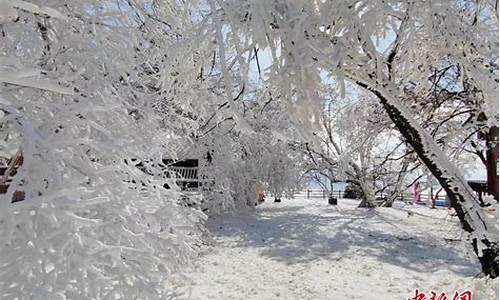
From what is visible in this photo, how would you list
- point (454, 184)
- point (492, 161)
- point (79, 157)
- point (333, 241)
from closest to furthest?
point (79, 157) < point (454, 184) < point (492, 161) < point (333, 241)

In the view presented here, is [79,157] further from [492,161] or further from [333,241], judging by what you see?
[333,241]

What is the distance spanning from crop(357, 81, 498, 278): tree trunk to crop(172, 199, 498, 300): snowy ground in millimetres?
343

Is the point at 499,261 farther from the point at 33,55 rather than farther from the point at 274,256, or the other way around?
the point at 274,256

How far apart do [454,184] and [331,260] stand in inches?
166

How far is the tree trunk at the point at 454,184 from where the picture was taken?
3250mm

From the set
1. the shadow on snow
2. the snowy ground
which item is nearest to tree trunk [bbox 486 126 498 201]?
the snowy ground

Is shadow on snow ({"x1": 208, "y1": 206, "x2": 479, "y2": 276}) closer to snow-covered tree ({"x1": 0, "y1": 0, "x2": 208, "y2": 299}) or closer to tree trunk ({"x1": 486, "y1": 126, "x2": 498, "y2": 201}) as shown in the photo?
tree trunk ({"x1": 486, "y1": 126, "x2": 498, "y2": 201})

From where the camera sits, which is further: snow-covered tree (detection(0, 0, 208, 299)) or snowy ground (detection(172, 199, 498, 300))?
snowy ground (detection(172, 199, 498, 300))

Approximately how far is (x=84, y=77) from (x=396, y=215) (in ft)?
36.1

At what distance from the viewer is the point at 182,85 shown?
3449 millimetres

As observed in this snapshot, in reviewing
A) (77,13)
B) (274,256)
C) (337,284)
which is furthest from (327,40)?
(274,256)

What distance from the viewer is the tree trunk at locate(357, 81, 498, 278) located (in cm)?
325

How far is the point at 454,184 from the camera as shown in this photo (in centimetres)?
327

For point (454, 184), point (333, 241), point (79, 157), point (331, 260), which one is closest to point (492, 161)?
point (454, 184)
